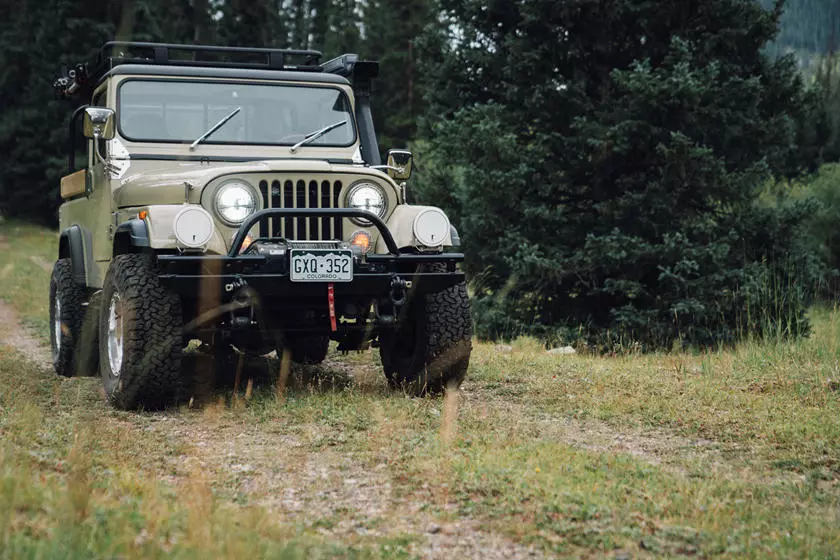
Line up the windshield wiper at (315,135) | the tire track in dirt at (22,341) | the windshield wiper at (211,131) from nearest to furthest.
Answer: the windshield wiper at (211,131) < the windshield wiper at (315,135) < the tire track in dirt at (22,341)

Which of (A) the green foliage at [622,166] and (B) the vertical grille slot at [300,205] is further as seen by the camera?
(A) the green foliage at [622,166]

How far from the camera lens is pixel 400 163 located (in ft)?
25.5

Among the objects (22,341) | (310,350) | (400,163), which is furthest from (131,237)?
(22,341)

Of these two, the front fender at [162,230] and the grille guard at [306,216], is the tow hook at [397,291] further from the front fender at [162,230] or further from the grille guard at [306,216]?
the front fender at [162,230]

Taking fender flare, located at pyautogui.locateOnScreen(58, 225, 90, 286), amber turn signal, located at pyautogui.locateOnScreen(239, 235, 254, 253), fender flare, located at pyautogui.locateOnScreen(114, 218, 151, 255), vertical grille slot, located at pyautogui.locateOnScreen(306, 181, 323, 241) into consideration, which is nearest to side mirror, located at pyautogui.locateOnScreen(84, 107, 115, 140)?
fender flare, located at pyautogui.locateOnScreen(114, 218, 151, 255)

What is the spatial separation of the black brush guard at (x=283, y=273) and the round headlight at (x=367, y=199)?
285 millimetres

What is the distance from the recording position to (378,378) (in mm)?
7852

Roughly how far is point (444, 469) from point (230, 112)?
13.0 ft

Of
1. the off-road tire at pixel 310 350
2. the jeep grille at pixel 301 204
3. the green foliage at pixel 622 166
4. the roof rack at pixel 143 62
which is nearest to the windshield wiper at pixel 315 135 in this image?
the roof rack at pixel 143 62

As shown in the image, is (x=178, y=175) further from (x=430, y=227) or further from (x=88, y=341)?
(x=88, y=341)

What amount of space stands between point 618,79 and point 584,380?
16.8ft

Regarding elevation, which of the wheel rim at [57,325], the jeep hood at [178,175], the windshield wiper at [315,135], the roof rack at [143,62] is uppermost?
the roof rack at [143,62]

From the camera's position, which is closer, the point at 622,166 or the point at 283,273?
the point at 283,273

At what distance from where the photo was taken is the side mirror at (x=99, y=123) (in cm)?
689
